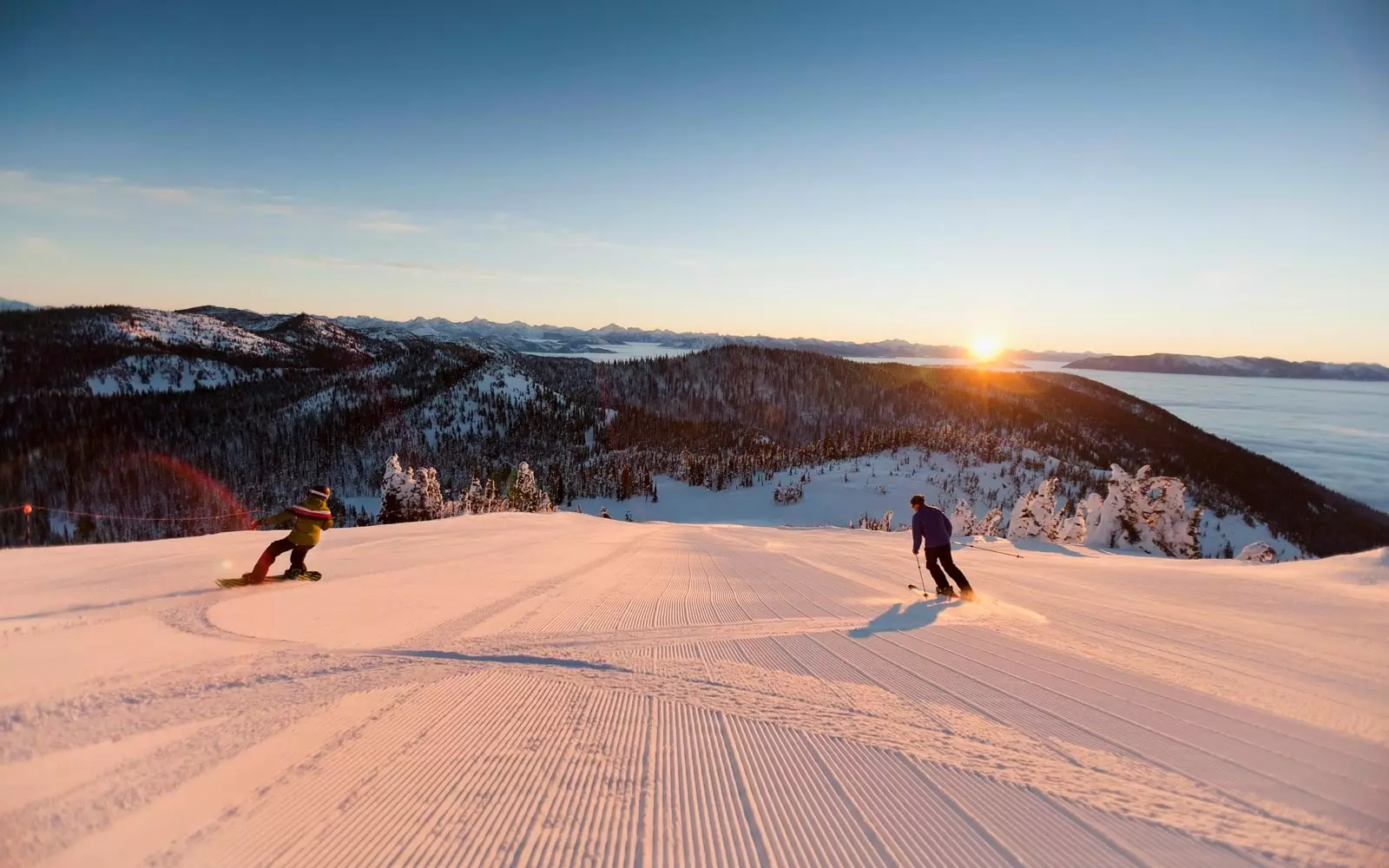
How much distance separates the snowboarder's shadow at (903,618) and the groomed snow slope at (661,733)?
0.26 ft

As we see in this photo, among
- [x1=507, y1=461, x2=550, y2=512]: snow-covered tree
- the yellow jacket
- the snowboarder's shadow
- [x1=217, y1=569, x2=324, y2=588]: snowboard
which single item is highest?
the yellow jacket

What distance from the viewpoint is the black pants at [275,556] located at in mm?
7496

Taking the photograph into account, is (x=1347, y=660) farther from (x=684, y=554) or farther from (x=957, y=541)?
(x=957, y=541)

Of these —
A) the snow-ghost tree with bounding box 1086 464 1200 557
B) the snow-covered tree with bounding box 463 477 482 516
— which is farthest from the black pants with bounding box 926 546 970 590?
the snow-covered tree with bounding box 463 477 482 516

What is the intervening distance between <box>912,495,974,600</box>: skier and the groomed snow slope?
171cm

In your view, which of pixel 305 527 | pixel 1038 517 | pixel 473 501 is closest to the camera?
pixel 305 527

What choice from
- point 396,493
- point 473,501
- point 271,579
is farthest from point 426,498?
point 271,579

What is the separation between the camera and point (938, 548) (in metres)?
9.00

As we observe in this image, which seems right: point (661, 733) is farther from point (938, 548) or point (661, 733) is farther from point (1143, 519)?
point (1143, 519)

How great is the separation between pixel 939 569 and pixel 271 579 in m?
9.87

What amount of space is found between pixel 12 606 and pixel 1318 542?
9451 inches

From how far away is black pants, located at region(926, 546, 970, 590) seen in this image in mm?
8961

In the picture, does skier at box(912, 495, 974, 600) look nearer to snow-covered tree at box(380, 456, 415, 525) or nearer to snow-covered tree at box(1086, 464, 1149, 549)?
snow-covered tree at box(1086, 464, 1149, 549)

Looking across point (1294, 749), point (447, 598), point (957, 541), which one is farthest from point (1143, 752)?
point (957, 541)
